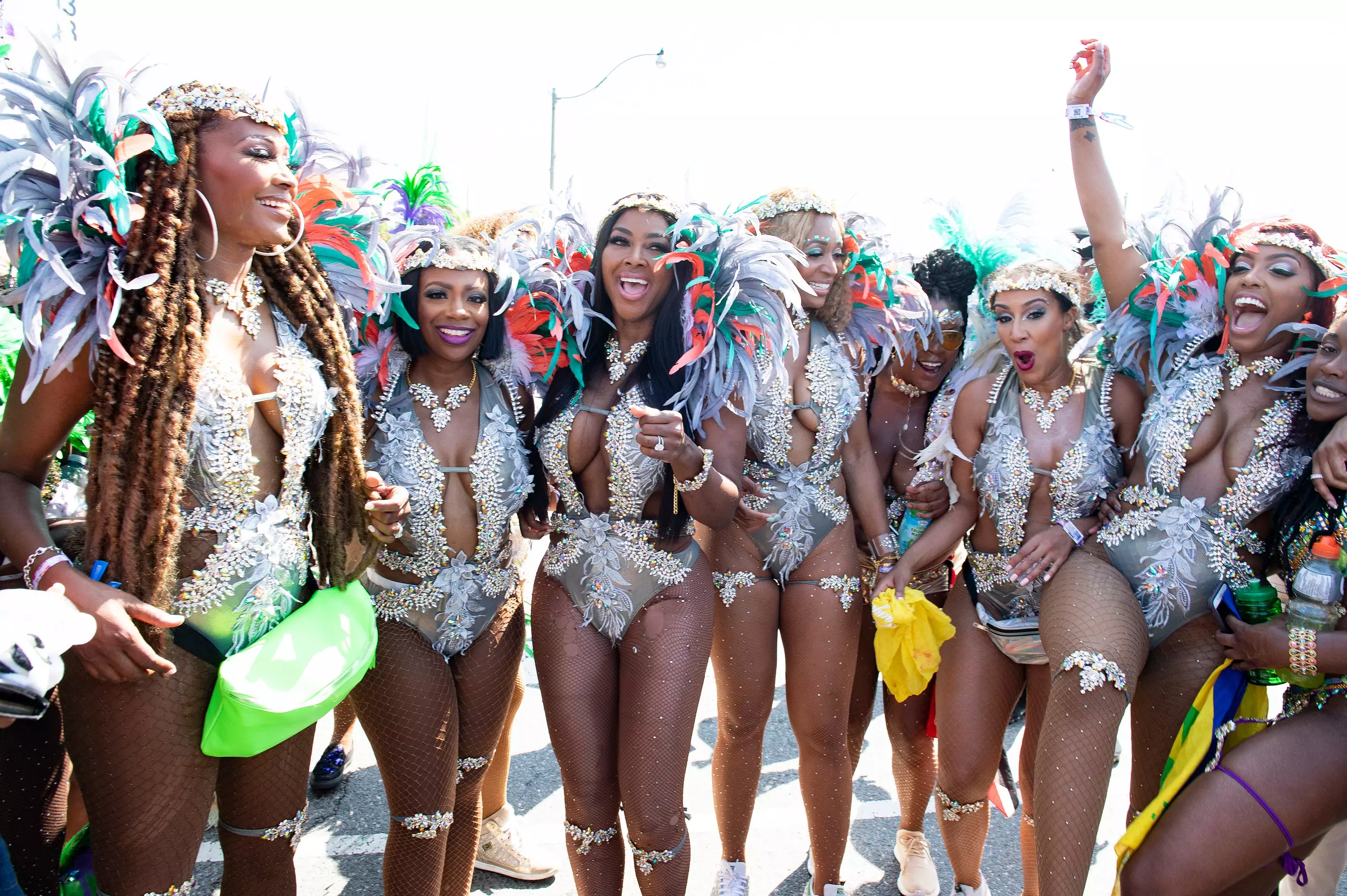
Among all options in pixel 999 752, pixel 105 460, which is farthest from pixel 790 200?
pixel 105 460

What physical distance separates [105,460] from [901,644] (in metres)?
2.38

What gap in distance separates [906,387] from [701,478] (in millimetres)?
1357

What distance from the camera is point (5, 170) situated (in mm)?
1912

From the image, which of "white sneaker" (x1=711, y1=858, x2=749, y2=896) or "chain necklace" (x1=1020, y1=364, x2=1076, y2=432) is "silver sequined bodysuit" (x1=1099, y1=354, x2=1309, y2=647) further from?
"white sneaker" (x1=711, y1=858, x2=749, y2=896)

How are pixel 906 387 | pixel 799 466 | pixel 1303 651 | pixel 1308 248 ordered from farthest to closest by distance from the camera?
pixel 906 387, pixel 799 466, pixel 1308 248, pixel 1303 651

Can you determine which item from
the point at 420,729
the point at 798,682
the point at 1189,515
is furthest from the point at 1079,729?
the point at 420,729

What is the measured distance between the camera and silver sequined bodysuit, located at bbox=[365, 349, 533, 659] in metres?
2.68

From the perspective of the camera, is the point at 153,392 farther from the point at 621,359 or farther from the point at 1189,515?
the point at 1189,515

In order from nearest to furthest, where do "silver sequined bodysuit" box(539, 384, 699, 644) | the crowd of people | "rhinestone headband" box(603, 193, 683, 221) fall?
1. the crowd of people
2. "silver sequined bodysuit" box(539, 384, 699, 644)
3. "rhinestone headband" box(603, 193, 683, 221)

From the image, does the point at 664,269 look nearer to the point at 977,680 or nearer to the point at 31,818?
the point at 977,680

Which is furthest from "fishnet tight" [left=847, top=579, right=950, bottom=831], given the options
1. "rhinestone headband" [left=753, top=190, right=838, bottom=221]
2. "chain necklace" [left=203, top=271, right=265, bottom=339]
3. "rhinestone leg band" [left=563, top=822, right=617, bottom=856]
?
"chain necklace" [left=203, top=271, right=265, bottom=339]

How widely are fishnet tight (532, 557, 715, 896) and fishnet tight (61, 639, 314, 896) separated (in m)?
0.94

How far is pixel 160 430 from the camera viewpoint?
203 cm

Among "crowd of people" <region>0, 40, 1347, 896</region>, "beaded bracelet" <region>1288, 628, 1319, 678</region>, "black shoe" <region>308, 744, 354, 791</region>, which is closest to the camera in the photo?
"crowd of people" <region>0, 40, 1347, 896</region>
